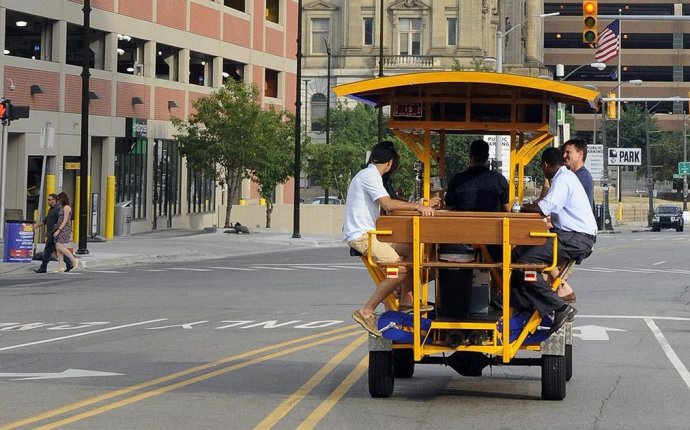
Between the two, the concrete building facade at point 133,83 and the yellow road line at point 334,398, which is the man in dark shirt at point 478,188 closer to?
the yellow road line at point 334,398

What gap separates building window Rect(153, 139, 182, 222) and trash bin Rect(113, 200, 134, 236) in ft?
17.2

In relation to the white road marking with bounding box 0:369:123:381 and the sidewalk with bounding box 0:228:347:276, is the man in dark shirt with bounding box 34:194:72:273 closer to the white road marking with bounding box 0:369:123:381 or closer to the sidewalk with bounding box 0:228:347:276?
the sidewalk with bounding box 0:228:347:276

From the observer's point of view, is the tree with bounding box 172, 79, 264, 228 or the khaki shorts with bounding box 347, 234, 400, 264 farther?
the tree with bounding box 172, 79, 264, 228

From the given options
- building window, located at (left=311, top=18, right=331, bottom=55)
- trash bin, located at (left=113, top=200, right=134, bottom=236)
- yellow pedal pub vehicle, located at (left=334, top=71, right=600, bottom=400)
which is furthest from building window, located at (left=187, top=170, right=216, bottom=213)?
building window, located at (left=311, top=18, right=331, bottom=55)

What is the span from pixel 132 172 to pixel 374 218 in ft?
136

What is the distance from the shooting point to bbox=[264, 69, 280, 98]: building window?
227 ft

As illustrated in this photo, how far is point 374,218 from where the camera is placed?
1316 centimetres

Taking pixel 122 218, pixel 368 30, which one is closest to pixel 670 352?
pixel 122 218

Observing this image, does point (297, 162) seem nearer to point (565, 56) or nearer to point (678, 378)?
point (678, 378)

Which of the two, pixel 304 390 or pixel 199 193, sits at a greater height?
pixel 199 193

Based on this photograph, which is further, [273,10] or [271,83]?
[273,10]

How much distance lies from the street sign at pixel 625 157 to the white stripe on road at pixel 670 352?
277 feet

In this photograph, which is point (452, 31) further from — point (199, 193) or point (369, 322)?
point (369, 322)

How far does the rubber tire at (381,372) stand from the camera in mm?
12523
